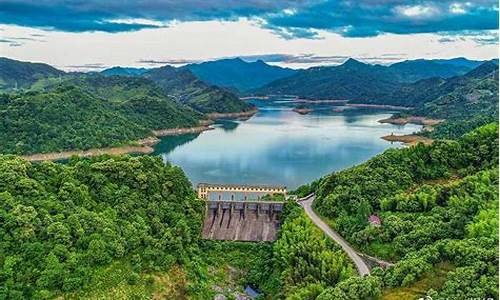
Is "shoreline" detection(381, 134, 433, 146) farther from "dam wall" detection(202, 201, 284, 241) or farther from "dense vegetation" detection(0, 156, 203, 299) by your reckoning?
"dense vegetation" detection(0, 156, 203, 299)

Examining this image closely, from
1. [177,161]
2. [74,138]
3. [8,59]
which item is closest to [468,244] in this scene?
[177,161]

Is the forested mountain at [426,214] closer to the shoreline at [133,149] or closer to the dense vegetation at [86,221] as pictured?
the dense vegetation at [86,221]

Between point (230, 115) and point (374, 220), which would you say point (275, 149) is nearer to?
point (374, 220)

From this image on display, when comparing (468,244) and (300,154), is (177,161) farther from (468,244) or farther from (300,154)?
(468,244)

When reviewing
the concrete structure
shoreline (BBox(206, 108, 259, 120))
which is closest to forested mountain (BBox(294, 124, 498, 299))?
the concrete structure

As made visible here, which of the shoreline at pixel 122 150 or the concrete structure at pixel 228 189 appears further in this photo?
the shoreline at pixel 122 150

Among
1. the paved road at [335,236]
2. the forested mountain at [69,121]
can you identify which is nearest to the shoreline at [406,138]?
the forested mountain at [69,121]

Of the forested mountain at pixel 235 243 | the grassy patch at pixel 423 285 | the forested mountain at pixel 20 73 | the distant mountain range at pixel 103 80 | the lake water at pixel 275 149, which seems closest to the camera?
the grassy patch at pixel 423 285
